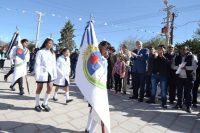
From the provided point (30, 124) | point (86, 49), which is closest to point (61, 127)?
point (30, 124)

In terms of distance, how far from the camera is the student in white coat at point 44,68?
6617 mm

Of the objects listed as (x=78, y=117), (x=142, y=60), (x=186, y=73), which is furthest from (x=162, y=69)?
(x=78, y=117)

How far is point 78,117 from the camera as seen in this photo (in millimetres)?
6531

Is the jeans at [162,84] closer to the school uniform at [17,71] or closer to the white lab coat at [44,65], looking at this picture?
the white lab coat at [44,65]

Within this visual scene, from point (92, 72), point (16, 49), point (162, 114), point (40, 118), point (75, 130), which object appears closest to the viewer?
point (92, 72)

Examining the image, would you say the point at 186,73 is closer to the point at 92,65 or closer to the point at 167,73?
the point at 167,73

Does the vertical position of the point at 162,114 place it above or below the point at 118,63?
below

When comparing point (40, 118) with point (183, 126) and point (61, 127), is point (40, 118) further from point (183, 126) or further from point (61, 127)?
point (183, 126)

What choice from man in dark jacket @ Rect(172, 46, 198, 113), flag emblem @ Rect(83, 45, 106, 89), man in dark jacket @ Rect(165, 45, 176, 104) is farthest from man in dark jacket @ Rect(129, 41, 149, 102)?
flag emblem @ Rect(83, 45, 106, 89)

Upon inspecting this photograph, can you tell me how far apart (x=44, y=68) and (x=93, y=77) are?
2494 mm

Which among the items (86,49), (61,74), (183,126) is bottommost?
(183,126)

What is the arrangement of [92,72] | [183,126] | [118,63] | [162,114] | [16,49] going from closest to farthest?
1. [92,72]
2. [183,126]
3. [162,114]
4. [16,49]
5. [118,63]

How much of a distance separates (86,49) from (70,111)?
2776mm

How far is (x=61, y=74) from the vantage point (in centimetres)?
792
